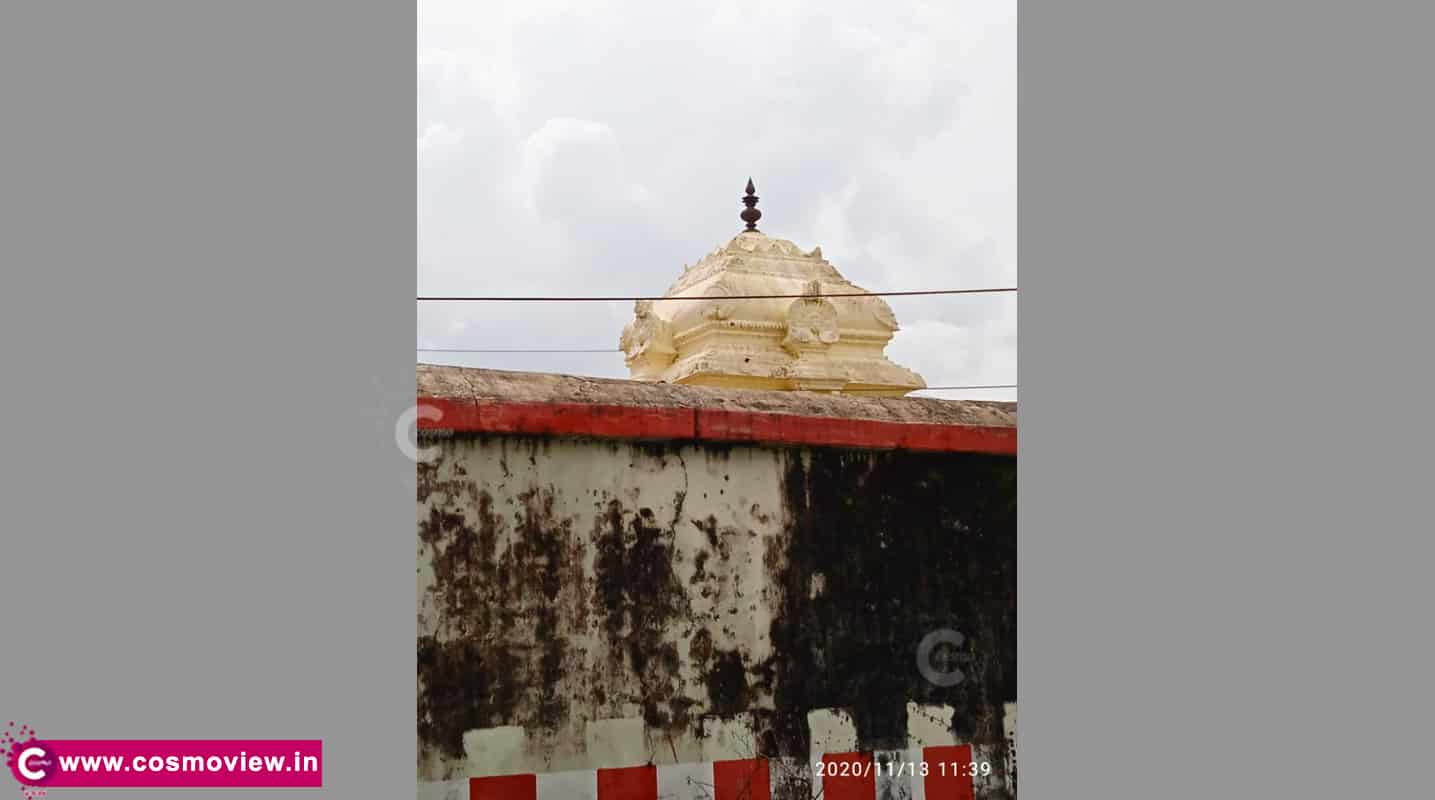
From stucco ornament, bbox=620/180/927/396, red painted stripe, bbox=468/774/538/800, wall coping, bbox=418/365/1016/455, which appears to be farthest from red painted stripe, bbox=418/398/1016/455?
stucco ornament, bbox=620/180/927/396

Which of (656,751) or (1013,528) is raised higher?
(1013,528)

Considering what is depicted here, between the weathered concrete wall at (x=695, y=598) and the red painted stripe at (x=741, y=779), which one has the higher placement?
the weathered concrete wall at (x=695, y=598)

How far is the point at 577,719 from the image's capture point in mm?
4570

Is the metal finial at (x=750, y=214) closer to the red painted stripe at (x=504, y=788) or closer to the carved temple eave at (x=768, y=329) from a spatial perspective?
the carved temple eave at (x=768, y=329)

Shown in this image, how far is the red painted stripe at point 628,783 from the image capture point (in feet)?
15.0

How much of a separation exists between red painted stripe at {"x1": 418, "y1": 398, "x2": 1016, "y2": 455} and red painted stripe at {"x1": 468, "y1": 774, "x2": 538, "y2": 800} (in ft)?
3.63
